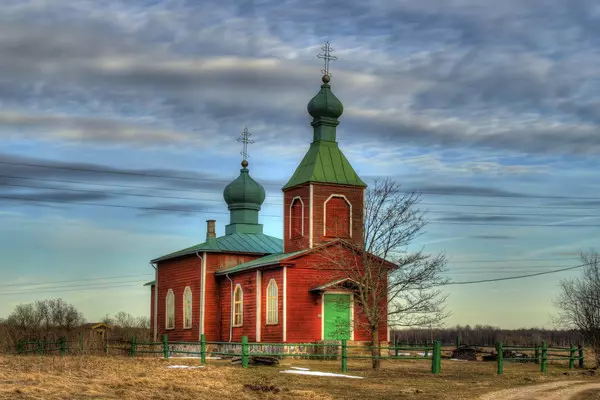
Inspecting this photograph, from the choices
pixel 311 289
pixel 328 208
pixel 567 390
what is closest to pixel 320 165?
pixel 328 208

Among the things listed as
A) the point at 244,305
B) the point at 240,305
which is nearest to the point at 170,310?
the point at 240,305

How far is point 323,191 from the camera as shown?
39.0 m

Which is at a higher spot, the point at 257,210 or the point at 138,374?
the point at 257,210

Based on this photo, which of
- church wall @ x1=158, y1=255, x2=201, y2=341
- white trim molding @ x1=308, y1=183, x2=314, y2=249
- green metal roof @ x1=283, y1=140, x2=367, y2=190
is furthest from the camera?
church wall @ x1=158, y1=255, x2=201, y2=341

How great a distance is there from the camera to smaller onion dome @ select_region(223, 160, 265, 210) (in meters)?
46.4

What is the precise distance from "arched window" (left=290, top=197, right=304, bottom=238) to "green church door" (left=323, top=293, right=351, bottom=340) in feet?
12.3

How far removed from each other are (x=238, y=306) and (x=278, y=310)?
4.00m

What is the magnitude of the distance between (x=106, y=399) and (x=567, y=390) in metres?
12.4

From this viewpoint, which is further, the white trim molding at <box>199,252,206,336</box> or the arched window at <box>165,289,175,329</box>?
the arched window at <box>165,289,175,329</box>

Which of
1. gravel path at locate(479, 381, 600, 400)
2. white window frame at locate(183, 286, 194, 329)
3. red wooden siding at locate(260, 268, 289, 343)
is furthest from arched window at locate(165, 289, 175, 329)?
gravel path at locate(479, 381, 600, 400)

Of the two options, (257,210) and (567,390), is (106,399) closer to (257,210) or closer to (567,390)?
(567,390)

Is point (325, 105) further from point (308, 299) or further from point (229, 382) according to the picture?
point (229, 382)

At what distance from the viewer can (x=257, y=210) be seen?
1842 inches

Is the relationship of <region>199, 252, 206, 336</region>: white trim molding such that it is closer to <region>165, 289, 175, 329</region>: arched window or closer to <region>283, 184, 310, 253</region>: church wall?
<region>165, 289, 175, 329</region>: arched window
